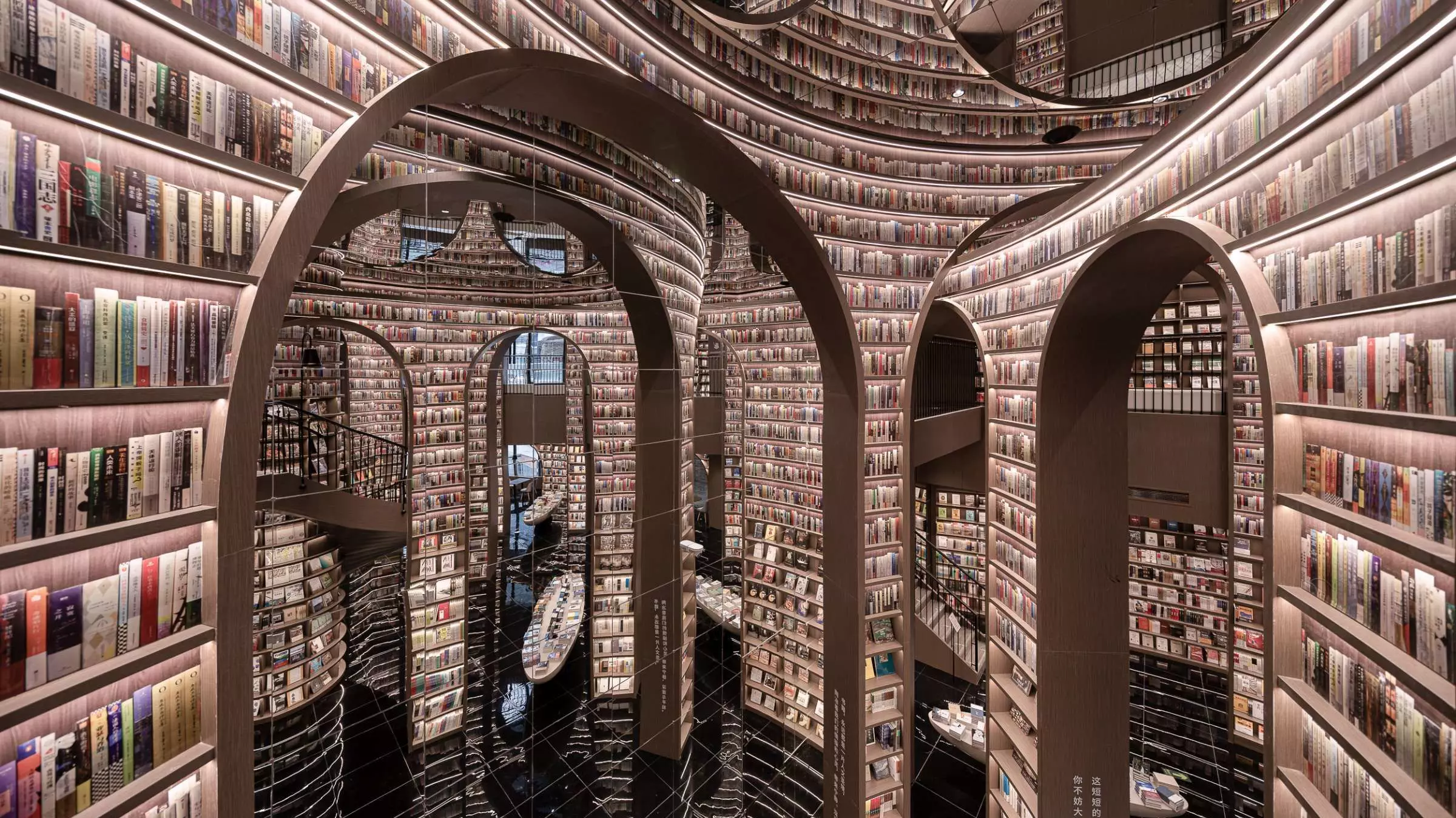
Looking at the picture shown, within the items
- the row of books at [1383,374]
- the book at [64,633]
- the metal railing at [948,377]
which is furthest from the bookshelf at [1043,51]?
the book at [64,633]

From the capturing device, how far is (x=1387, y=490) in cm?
161

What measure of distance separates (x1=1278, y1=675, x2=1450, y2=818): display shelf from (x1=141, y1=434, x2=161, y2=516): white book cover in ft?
10.8

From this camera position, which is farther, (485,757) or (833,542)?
(833,542)

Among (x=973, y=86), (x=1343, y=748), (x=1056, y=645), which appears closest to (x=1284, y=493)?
(x=1343, y=748)

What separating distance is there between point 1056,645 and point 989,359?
2329 mm

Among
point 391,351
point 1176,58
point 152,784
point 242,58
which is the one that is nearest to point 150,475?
point 152,784

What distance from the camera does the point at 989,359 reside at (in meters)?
4.73

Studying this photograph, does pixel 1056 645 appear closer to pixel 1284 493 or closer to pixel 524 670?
pixel 1284 493

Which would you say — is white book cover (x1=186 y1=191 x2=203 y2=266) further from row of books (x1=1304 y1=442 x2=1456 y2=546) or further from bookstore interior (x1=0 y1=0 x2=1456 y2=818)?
row of books (x1=1304 y1=442 x2=1456 y2=546)

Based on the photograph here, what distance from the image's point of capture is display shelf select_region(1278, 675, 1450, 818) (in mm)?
1436

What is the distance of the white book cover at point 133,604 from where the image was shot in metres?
1.18

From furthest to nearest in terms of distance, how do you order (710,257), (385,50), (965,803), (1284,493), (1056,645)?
1. (710,257)
2. (965,803)
3. (1056,645)
4. (1284,493)
5. (385,50)

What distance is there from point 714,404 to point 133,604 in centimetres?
581

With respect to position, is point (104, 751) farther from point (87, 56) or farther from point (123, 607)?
point (87, 56)
